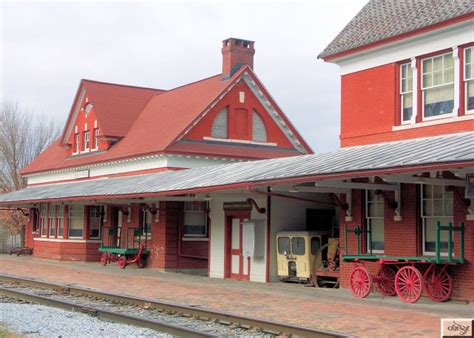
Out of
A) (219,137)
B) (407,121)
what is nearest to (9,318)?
(407,121)

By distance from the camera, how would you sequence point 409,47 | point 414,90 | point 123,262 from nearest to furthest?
point 414,90 → point 409,47 → point 123,262

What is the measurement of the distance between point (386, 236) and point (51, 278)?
1003 cm

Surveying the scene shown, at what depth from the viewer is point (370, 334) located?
427 inches

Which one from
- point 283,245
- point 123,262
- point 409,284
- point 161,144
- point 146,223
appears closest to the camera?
point 409,284

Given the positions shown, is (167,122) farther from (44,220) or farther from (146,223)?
(44,220)

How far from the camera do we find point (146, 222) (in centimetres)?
2777

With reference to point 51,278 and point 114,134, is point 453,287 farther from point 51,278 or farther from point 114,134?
point 114,134

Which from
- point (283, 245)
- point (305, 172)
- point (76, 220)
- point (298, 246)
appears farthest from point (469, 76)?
point (76, 220)

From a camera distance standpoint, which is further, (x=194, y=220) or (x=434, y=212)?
(x=194, y=220)

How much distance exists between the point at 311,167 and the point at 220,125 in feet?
45.6

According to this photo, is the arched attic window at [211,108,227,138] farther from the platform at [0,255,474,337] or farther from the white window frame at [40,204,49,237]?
the white window frame at [40,204,49,237]

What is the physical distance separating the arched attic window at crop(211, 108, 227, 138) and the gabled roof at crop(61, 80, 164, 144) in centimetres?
518

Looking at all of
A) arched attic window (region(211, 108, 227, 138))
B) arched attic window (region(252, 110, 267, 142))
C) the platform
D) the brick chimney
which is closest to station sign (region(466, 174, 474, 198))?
the platform

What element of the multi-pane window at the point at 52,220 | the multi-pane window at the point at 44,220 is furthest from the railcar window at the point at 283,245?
the multi-pane window at the point at 44,220
